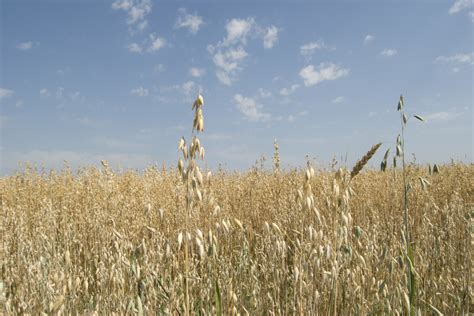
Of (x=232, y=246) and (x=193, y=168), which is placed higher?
(x=193, y=168)

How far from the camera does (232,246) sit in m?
3.71

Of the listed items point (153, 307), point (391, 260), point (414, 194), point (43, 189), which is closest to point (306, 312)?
point (391, 260)

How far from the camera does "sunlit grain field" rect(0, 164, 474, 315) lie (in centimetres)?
176

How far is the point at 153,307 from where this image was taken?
1949mm

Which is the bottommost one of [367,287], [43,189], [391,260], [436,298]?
[436,298]

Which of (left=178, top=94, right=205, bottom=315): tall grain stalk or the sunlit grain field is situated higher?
(left=178, top=94, right=205, bottom=315): tall grain stalk

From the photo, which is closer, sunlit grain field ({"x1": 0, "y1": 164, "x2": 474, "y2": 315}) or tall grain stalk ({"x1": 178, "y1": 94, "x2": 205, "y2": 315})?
tall grain stalk ({"x1": 178, "y1": 94, "x2": 205, "y2": 315})

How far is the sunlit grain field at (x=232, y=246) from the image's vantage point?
1756 mm

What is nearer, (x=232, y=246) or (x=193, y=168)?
(x=193, y=168)

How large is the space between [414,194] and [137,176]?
18.3 feet

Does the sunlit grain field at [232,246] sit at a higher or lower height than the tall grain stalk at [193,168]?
lower

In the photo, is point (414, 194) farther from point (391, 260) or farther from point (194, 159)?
point (194, 159)

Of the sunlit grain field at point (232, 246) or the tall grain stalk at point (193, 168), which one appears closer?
the tall grain stalk at point (193, 168)

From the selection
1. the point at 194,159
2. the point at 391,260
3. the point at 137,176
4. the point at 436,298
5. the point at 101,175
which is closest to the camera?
the point at 194,159
